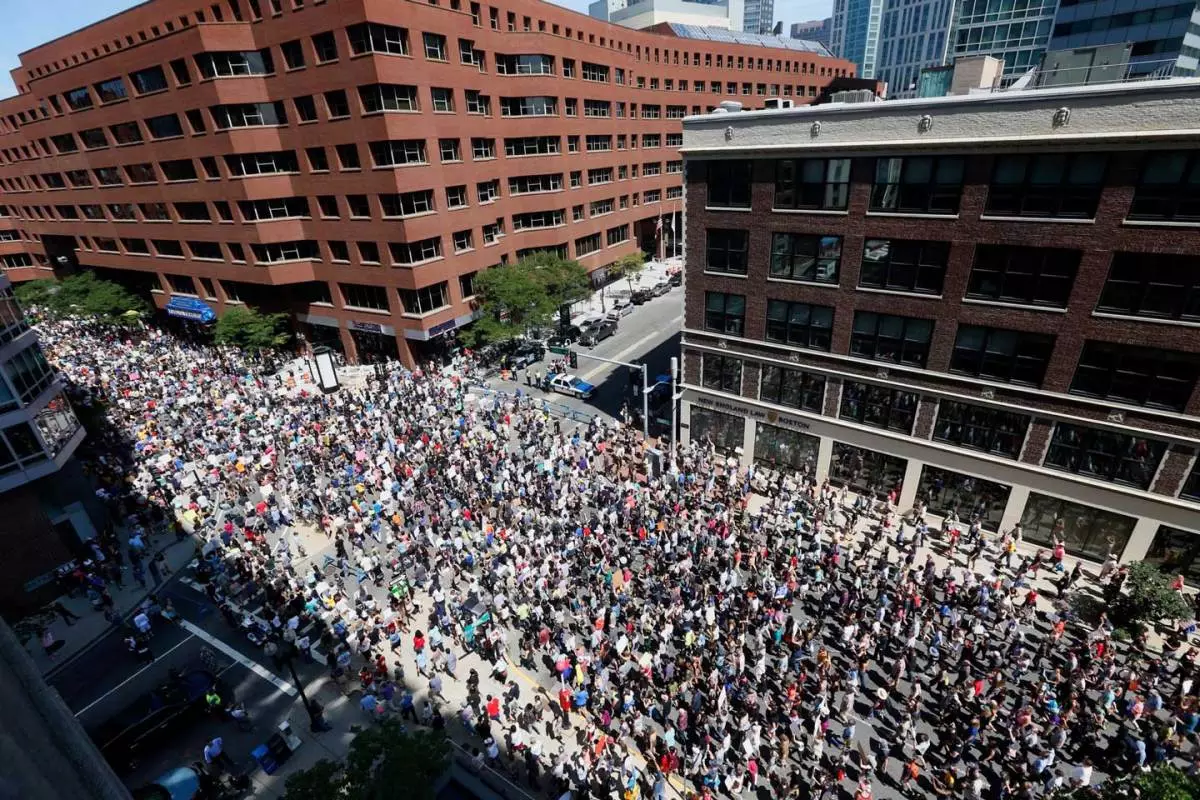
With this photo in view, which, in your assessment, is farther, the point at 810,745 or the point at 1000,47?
the point at 1000,47

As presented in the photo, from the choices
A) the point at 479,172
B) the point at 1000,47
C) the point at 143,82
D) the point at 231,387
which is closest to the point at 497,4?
the point at 479,172

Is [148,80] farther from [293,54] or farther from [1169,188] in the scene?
[1169,188]

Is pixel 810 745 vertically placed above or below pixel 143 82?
below

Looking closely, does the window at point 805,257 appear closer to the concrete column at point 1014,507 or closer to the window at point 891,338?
the window at point 891,338

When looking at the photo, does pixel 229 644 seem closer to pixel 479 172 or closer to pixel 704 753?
pixel 704 753

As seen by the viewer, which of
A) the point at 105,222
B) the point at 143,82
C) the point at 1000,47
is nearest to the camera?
the point at 143,82

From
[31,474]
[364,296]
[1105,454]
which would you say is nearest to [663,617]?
[1105,454]

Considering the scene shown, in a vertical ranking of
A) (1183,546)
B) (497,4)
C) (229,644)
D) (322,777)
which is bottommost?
(229,644)

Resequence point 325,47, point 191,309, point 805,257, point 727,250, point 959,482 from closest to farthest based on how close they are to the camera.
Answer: point 959,482 < point 805,257 < point 727,250 < point 325,47 < point 191,309
